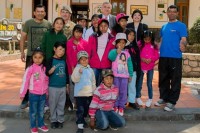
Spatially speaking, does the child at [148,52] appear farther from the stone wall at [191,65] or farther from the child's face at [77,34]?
the stone wall at [191,65]

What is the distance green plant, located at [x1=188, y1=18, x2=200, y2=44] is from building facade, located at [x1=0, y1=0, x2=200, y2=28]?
3.73 meters

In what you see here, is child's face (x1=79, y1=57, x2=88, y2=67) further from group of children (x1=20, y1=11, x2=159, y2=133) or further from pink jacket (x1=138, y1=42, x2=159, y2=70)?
pink jacket (x1=138, y1=42, x2=159, y2=70)

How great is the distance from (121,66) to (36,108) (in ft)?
5.00

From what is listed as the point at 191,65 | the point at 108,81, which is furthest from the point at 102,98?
the point at 191,65

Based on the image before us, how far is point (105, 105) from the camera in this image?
5109 millimetres

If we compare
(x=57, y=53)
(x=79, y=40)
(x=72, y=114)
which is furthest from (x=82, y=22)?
(x=72, y=114)

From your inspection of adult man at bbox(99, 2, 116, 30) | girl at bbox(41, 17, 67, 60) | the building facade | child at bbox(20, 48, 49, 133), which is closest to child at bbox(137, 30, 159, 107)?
adult man at bbox(99, 2, 116, 30)

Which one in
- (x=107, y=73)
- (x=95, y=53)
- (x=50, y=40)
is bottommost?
(x=107, y=73)

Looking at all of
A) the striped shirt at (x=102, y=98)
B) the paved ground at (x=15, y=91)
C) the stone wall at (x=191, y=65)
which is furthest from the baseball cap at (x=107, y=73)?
the stone wall at (x=191, y=65)

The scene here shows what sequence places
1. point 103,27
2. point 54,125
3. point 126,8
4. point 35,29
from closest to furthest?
point 54,125 < point 103,27 < point 35,29 < point 126,8

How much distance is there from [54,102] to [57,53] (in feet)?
2.52

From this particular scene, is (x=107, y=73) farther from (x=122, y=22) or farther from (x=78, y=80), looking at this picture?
(x=122, y=22)

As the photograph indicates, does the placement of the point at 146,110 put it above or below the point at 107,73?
below

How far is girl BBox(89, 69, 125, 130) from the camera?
5059 millimetres
